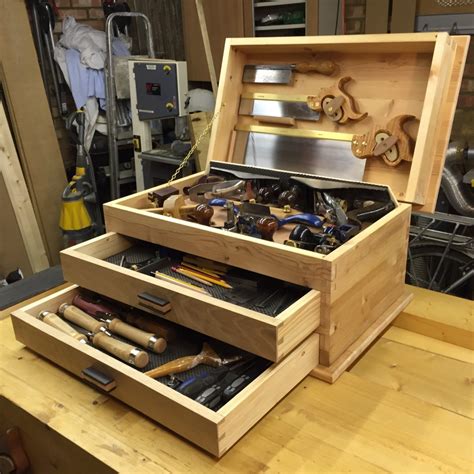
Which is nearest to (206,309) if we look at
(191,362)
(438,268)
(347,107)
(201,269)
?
(191,362)

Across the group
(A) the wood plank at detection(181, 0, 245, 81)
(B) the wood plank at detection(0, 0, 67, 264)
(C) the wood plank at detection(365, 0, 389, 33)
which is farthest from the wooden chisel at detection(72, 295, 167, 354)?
(A) the wood plank at detection(181, 0, 245, 81)

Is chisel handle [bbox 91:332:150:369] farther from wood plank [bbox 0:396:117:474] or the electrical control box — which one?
the electrical control box

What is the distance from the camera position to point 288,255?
844mm

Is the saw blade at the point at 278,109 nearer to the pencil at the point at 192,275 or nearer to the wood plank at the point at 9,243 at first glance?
the pencil at the point at 192,275

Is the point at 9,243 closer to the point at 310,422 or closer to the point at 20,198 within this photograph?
the point at 20,198

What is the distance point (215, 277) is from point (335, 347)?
27 centimetres

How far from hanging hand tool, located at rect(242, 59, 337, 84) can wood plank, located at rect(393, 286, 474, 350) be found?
594 mm

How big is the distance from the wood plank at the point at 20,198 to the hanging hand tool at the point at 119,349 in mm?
1941

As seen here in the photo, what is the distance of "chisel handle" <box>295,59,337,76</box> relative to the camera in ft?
3.95

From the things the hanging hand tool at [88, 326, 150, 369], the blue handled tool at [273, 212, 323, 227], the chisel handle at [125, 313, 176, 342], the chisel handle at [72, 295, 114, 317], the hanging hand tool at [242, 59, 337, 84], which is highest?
the hanging hand tool at [242, 59, 337, 84]

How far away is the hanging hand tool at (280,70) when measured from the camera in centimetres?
121

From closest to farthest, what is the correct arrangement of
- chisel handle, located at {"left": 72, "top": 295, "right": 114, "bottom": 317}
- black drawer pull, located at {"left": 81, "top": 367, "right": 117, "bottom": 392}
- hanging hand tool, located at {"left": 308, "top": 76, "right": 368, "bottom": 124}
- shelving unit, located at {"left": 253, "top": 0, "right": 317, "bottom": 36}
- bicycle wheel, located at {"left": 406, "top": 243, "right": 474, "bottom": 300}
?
black drawer pull, located at {"left": 81, "top": 367, "right": 117, "bottom": 392} < chisel handle, located at {"left": 72, "top": 295, "right": 114, "bottom": 317} < hanging hand tool, located at {"left": 308, "top": 76, "right": 368, "bottom": 124} < bicycle wheel, located at {"left": 406, "top": 243, "right": 474, "bottom": 300} < shelving unit, located at {"left": 253, "top": 0, "right": 317, "bottom": 36}

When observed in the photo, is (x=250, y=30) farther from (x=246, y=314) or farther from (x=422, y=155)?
(x=246, y=314)

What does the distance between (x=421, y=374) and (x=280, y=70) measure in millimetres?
820
